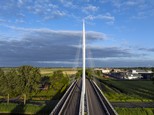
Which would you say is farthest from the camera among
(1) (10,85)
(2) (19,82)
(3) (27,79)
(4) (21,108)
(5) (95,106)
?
(3) (27,79)

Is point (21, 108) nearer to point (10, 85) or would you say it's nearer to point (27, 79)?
point (10, 85)

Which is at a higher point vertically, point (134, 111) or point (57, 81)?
point (57, 81)

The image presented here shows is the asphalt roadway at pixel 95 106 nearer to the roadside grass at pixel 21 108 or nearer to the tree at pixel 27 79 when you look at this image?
the roadside grass at pixel 21 108

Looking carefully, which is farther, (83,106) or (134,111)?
(134,111)

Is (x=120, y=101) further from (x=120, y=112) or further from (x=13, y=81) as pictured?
(x=13, y=81)

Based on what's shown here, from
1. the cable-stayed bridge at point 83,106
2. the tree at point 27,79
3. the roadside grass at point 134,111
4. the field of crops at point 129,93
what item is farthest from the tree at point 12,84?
the roadside grass at point 134,111

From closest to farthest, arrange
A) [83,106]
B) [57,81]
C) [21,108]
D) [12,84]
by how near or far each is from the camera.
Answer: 1. [83,106]
2. [21,108]
3. [12,84]
4. [57,81]

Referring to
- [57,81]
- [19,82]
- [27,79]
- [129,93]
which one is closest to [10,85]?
[19,82]

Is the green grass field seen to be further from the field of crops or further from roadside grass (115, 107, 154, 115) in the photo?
the field of crops

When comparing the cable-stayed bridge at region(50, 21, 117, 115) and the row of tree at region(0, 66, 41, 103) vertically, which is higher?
the row of tree at region(0, 66, 41, 103)

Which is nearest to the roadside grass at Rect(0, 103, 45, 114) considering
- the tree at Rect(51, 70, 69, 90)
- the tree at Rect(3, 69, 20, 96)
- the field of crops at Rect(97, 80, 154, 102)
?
the tree at Rect(3, 69, 20, 96)

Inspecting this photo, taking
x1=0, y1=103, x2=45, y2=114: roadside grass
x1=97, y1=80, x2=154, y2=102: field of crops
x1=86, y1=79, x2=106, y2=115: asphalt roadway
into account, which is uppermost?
x1=86, y1=79, x2=106, y2=115: asphalt roadway

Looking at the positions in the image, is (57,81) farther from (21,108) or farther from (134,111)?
(134,111)

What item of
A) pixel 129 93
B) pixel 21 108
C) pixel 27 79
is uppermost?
pixel 27 79
